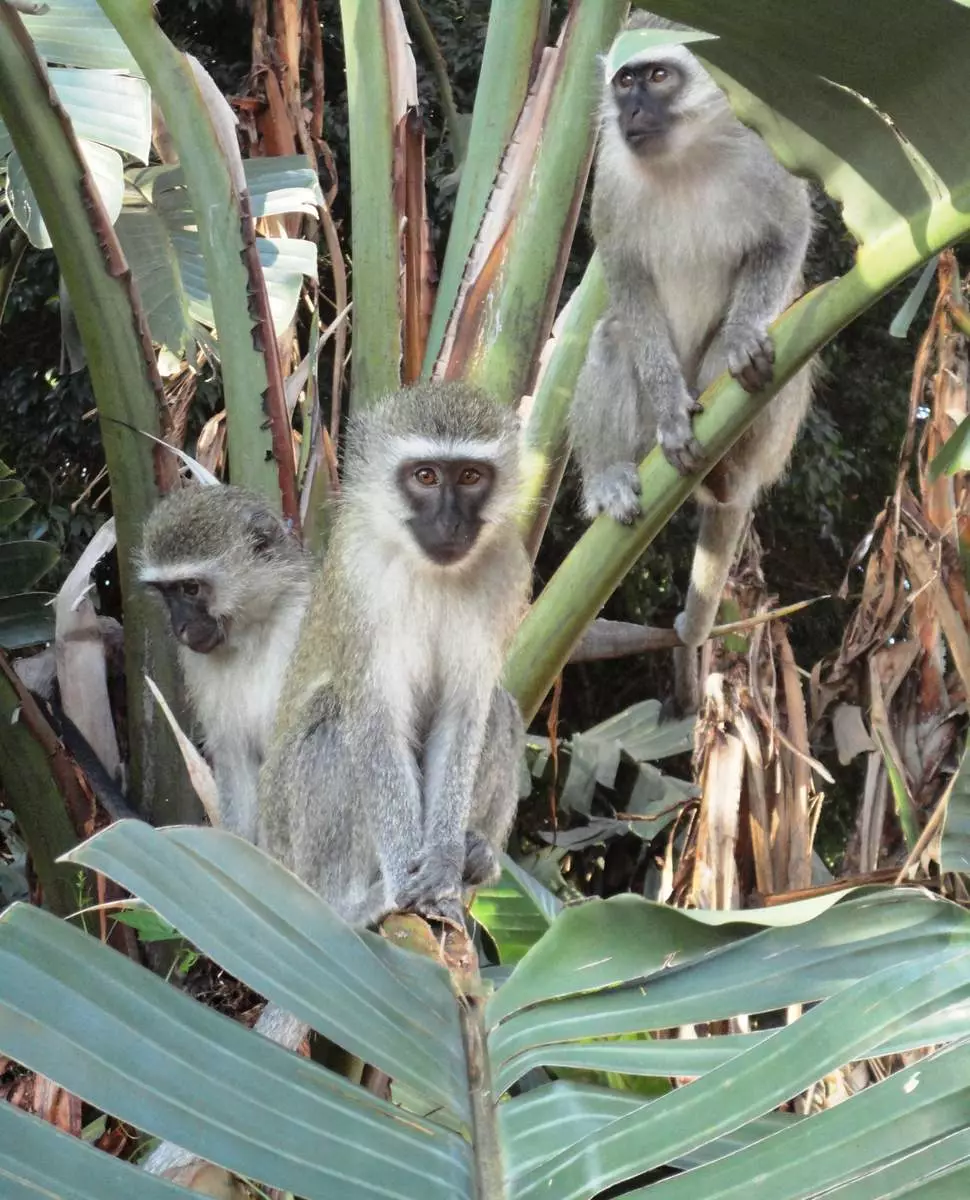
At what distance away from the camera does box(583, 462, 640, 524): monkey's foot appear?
2.85m

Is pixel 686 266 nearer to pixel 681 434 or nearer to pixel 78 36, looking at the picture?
pixel 681 434

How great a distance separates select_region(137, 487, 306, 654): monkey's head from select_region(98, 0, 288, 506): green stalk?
610 mm

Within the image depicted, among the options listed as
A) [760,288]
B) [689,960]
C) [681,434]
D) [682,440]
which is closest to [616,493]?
[681,434]

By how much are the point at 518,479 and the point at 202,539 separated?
1.04m

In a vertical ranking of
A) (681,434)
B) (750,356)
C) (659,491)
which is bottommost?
(681,434)

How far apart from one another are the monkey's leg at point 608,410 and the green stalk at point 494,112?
0.82m

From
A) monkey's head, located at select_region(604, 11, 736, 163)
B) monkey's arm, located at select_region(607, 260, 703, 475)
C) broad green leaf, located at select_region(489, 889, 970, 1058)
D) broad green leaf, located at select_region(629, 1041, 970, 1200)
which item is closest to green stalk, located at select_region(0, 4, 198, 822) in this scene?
monkey's arm, located at select_region(607, 260, 703, 475)

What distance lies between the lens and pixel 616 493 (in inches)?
135

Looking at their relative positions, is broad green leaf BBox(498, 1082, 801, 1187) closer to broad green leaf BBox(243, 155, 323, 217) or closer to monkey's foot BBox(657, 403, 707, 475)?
monkey's foot BBox(657, 403, 707, 475)

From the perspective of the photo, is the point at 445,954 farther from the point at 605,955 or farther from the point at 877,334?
the point at 877,334

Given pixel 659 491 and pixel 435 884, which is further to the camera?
pixel 435 884

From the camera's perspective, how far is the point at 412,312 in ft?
12.0

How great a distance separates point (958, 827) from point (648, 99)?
2459 millimetres

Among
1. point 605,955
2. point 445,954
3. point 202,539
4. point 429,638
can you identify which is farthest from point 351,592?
point 605,955
